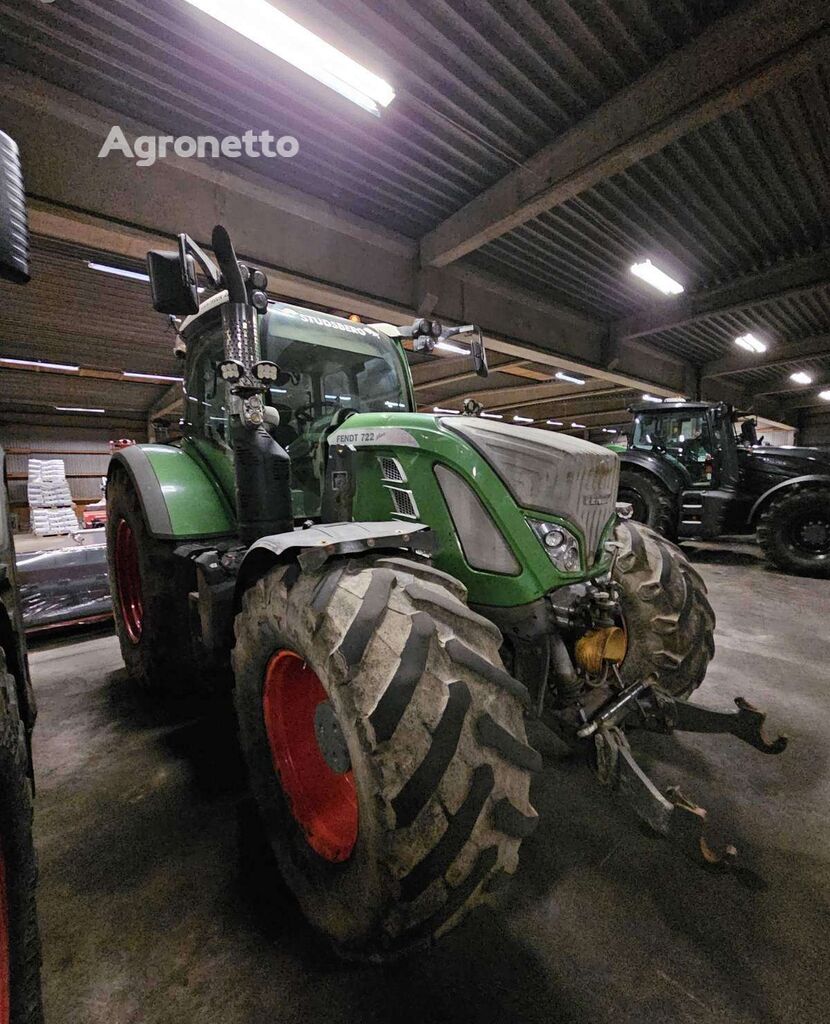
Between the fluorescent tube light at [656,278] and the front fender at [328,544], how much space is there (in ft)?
18.7

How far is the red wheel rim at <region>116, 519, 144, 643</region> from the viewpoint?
3.13 metres

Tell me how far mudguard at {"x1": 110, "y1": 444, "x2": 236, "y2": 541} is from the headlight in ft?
5.55

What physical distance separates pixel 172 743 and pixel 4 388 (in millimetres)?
12689

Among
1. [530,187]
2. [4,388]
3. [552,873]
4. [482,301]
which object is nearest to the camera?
[552,873]

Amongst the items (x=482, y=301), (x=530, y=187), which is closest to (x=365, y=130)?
(x=530, y=187)

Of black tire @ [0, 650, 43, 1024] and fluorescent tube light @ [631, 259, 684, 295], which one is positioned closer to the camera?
black tire @ [0, 650, 43, 1024]

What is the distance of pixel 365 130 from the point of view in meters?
3.20

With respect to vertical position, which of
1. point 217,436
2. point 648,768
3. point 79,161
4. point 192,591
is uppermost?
point 79,161

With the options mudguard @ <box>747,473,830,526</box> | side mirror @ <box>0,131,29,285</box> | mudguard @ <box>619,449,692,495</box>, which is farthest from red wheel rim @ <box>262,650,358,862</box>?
mudguard @ <box>747,473,830,526</box>

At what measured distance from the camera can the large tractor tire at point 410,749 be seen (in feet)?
3.53

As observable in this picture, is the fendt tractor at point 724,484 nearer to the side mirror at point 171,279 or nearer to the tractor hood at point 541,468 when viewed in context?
the tractor hood at point 541,468

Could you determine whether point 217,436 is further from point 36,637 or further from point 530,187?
point 530,187

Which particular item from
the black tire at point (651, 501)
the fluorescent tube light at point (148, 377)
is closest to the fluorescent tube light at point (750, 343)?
the black tire at point (651, 501)

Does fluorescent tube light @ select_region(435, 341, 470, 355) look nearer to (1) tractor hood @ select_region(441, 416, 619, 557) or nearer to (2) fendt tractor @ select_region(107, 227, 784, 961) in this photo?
(2) fendt tractor @ select_region(107, 227, 784, 961)
